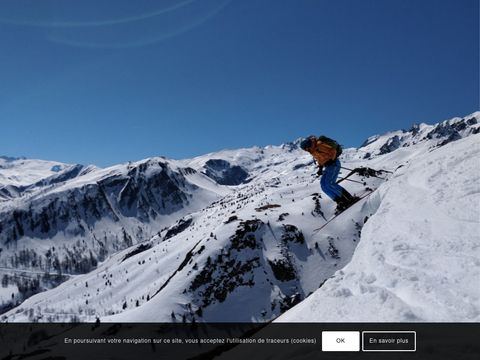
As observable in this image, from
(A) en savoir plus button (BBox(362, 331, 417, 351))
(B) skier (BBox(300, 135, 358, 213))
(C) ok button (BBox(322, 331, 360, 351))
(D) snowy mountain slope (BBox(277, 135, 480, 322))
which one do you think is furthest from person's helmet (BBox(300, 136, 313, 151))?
(A) en savoir plus button (BBox(362, 331, 417, 351))

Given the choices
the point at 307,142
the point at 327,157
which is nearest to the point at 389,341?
the point at 327,157

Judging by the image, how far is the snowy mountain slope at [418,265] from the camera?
398 inches

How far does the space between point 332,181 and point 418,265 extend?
1335 cm

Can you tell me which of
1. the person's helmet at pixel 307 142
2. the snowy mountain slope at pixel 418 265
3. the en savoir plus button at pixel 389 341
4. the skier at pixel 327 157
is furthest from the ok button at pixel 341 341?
the person's helmet at pixel 307 142

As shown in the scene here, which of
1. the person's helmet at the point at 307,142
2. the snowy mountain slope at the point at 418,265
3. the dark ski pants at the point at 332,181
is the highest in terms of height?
the person's helmet at the point at 307,142

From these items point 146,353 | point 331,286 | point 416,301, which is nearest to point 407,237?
point 331,286

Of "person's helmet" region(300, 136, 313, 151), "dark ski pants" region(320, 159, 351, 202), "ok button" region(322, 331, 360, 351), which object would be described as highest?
"person's helmet" region(300, 136, 313, 151)

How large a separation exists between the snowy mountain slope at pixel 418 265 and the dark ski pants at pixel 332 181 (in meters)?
5.73

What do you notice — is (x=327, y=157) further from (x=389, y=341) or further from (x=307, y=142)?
(x=389, y=341)

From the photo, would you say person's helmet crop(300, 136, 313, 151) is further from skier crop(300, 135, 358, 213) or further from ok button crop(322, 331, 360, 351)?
ok button crop(322, 331, 360, 351)

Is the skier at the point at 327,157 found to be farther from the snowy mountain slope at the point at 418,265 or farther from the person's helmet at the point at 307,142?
the snowy mountain slope at the point at 418,265

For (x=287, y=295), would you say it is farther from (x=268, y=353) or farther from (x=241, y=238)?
(x=268, y=353)

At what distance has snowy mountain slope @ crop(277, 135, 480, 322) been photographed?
33.2ft

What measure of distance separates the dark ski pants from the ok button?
1557 cm
